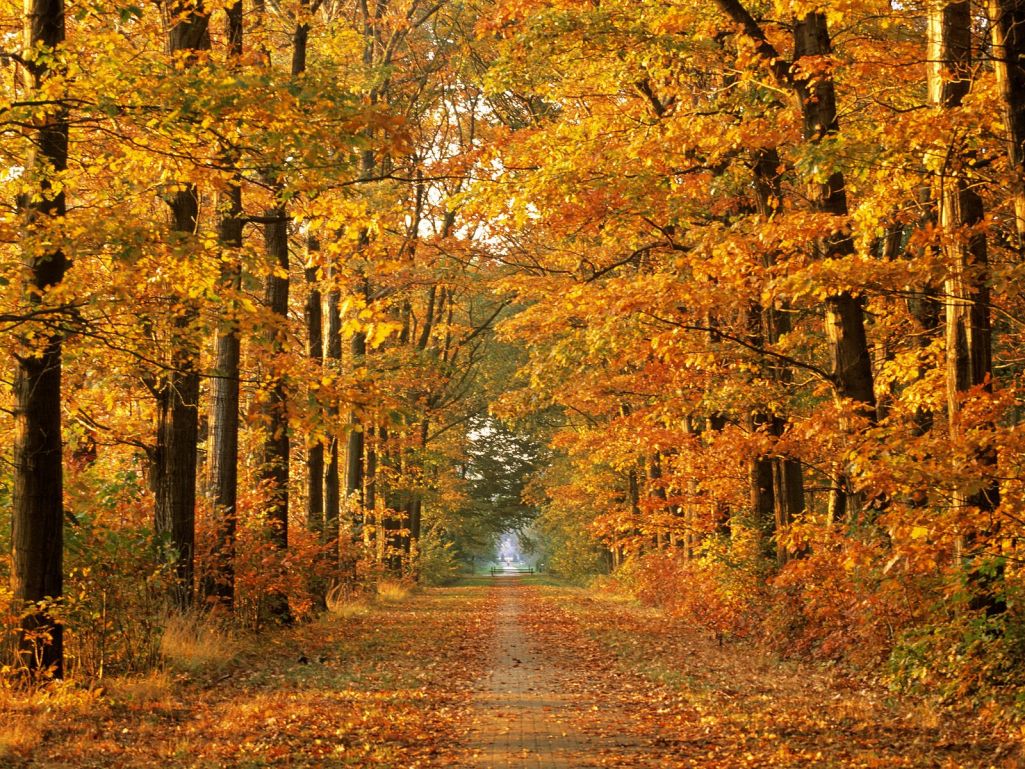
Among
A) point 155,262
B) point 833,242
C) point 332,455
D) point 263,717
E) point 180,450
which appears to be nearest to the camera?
point 155,262

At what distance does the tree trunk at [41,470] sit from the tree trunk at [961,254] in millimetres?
8367

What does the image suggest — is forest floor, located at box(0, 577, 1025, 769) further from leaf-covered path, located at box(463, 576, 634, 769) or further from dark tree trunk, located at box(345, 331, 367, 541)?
dark tree trunk, located at box(345, 331, 367, 541)

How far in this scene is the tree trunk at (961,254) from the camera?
995 centimetres

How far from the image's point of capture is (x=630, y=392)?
23.5 m

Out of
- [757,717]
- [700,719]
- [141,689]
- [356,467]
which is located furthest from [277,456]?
[757,717]

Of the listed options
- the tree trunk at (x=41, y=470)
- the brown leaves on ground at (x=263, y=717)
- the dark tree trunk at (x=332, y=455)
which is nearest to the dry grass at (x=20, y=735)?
the brown leaves on ground at (x=263, y=717)

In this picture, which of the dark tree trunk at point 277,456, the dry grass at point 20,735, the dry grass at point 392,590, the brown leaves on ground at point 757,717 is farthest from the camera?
the dry grass at point 392,590

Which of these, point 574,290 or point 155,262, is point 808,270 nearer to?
point 155,262

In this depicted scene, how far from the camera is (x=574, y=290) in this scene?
651 inches

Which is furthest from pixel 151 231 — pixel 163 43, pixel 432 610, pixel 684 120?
pixel 432 610

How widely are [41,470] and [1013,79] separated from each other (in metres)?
9.78

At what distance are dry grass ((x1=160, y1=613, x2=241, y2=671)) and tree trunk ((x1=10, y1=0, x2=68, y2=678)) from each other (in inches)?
78.9

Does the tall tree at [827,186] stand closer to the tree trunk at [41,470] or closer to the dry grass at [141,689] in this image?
the tree trunk at [41,470]

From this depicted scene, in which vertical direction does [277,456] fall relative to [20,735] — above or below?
above
